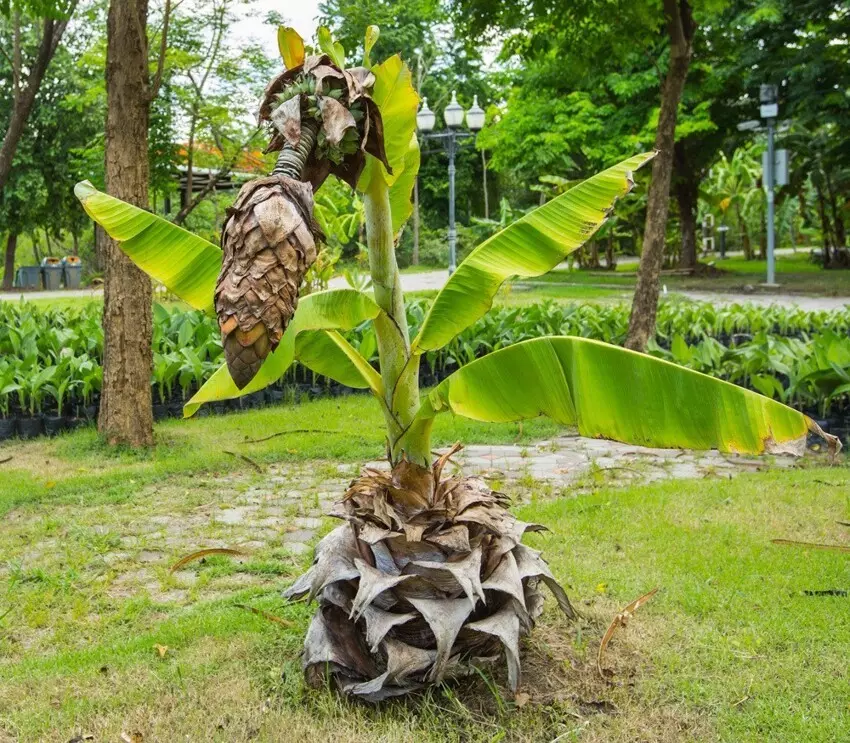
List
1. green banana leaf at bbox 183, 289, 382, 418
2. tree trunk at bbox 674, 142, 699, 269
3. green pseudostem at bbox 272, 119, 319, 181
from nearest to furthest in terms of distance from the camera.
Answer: green pseudostem at bbox 272, 119, 319, 181 → green banana leaf at bbox 183, 289, 382, 418 → tree trunk at bbox 674, 142, 699, 269

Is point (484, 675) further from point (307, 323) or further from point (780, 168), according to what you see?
point (780, 168)

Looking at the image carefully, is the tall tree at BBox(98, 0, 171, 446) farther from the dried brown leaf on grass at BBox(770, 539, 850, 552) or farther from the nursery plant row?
the dried brown leaf on grass at BBox(770, 539, 850, 552)

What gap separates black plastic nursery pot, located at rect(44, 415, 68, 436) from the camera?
23.7ft

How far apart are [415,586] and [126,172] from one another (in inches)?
184

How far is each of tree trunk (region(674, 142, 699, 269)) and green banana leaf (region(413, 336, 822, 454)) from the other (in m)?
22.0

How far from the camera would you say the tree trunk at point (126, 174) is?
6.20 m

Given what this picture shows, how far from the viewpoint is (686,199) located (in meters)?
24.2

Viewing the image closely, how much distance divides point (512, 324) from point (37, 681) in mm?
6843

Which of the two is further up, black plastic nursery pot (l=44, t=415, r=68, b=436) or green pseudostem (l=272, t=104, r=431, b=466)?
green pseudostem (l=272, t=104, r=431, b=466)

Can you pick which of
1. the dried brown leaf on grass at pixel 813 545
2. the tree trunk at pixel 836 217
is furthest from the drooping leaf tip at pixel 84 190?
the tree trunk at pixel 836 217

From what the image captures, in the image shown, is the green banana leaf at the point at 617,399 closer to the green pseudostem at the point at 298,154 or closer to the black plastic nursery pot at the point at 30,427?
the green pseudostem at the point at 298,154

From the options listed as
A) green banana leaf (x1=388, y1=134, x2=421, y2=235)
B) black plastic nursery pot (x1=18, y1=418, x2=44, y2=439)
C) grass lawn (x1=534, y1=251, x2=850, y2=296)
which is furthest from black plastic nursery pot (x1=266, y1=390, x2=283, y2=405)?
grass lawn (x1=534, y1=251, x2=850, y2=296)

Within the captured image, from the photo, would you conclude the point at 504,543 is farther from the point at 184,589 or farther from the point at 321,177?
the point at 184,589

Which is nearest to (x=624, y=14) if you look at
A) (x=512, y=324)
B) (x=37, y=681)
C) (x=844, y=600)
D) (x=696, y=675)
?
(x=512, y=324)
